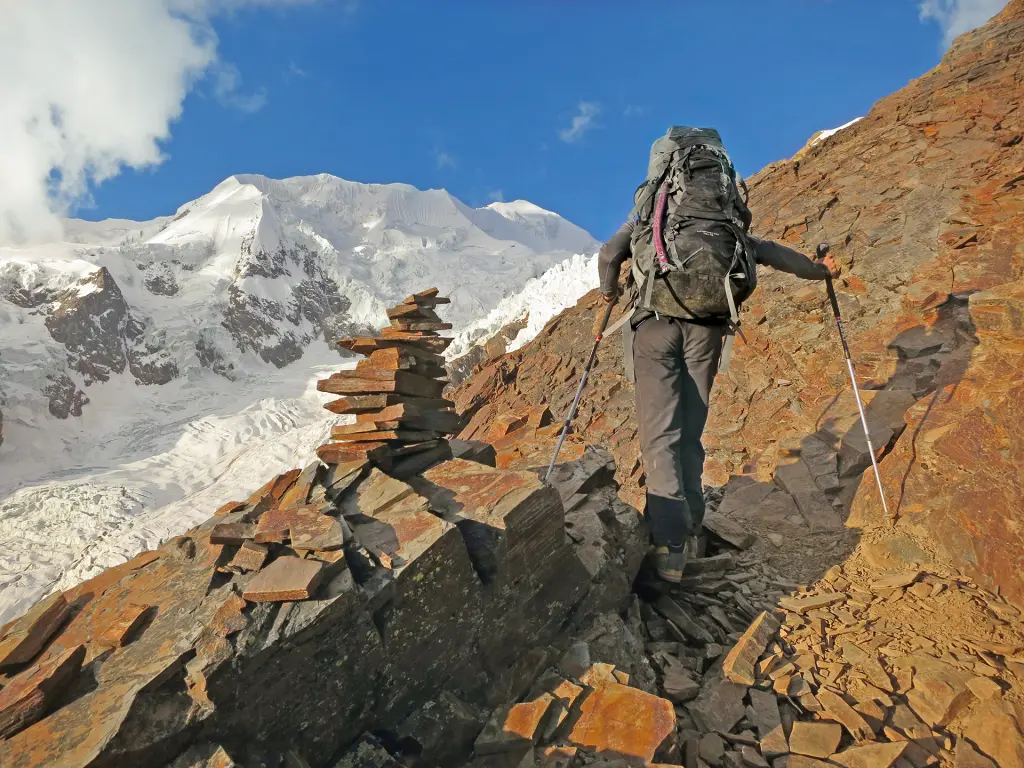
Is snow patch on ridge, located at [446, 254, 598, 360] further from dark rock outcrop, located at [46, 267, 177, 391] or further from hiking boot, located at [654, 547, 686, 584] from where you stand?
dark rock outcrop, located at [46, 267, 177, 391]

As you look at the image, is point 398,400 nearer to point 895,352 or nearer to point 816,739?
point 816,739

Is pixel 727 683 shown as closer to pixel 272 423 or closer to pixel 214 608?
pixel 214 608

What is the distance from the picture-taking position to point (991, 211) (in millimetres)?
10211

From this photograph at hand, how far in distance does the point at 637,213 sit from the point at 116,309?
150366mm

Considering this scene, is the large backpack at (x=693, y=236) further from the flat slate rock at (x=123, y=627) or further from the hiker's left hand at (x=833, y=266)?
the hiker's left hand at (x=833, y=266)

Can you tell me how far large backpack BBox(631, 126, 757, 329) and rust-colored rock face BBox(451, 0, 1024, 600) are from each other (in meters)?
3.10

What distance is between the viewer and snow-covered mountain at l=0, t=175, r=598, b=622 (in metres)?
68.9

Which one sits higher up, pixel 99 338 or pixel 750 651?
pixel 99 338

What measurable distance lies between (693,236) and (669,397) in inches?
55.3

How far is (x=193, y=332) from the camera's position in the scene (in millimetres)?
120125

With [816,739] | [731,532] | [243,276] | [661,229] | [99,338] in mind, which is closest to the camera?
[816,739]

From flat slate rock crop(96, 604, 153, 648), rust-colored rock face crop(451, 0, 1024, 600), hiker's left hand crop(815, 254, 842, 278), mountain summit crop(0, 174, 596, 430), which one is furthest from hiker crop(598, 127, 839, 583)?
mountain summit crop(0, 174, 596, 430)

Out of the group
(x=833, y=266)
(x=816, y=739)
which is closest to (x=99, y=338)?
(x=833, y=266)

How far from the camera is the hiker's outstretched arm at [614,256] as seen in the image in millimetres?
4984
